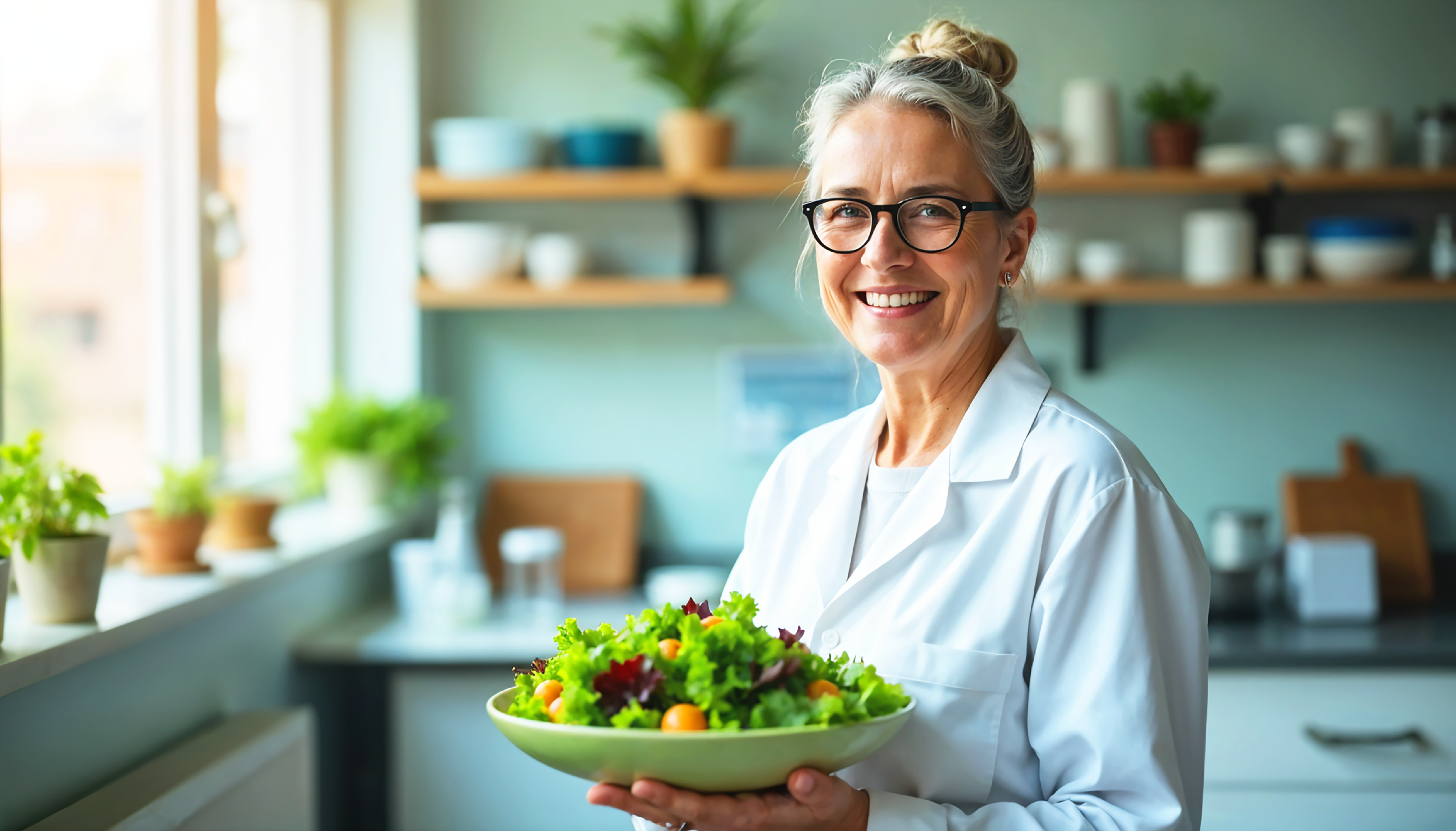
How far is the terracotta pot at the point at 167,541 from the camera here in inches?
77.5

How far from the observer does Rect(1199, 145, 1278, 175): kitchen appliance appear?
9.02 feet

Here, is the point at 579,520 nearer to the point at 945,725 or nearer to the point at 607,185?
the point at 607,185

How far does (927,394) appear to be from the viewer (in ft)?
4.46

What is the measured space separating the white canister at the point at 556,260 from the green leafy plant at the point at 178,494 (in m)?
1.08

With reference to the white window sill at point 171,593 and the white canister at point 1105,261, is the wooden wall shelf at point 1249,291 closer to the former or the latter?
the white canister at point 1105,261

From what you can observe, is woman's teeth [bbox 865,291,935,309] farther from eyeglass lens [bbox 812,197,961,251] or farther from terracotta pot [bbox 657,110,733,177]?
terracotta pot [bbox 657,110,733,177]

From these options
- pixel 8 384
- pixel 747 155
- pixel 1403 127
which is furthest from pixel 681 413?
pixel 1403 127

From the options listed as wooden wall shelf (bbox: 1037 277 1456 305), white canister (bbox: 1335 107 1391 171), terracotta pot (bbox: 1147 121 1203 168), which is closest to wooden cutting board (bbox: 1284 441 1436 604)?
wooden wall shelf (bbox: 1037 277 1456 305)

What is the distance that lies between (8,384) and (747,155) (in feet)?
5.97

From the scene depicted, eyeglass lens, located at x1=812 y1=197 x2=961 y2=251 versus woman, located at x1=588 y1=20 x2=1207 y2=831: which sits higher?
eyeglass lens, located at x1=812 y1=197 x2=961 y2=251

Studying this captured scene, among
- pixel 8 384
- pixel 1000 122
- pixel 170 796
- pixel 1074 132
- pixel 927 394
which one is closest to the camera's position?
pixel 1000 122

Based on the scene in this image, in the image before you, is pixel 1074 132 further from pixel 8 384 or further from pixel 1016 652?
pixel 8 384

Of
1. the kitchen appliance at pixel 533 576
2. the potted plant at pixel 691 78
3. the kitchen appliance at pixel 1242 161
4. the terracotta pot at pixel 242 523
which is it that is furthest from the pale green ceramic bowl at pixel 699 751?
the kitchen appliance at pixel 1242 161

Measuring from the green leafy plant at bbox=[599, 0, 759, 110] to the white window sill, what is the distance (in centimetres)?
127
